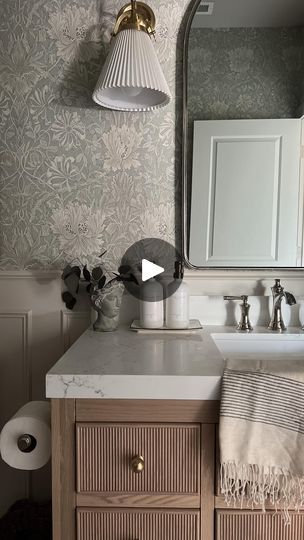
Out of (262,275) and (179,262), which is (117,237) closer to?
(179,262)

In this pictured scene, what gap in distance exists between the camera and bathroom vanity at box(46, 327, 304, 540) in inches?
38.3

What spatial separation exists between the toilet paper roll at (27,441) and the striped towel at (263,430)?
41cm

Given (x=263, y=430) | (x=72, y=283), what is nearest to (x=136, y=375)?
(x=263, y=430)

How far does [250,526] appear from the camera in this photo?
999mm

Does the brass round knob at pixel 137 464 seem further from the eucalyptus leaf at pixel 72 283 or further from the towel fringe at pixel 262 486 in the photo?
the eucalyptus leaf at pixel 72 283

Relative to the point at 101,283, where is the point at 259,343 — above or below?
below

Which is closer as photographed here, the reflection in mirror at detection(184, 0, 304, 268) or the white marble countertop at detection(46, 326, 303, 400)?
the white marble countertop at detection(46, 326, 303, 400)

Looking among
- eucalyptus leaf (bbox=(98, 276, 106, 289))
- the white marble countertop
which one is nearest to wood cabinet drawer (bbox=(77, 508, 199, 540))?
the white marble countertop

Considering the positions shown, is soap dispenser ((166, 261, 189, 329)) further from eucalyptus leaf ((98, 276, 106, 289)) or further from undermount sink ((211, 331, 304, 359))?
eucalyptus leaf ((98, 276, 106, 289))

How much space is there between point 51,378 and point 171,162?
2.94ft

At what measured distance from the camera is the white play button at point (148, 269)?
5.22ft

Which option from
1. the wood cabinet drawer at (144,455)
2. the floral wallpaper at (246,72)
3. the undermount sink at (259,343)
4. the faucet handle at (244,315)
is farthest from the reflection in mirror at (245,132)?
the wood cabinet drawer at (144,455)

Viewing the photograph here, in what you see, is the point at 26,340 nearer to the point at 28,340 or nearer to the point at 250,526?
the point at 28,340

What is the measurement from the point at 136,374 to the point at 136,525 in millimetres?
339
